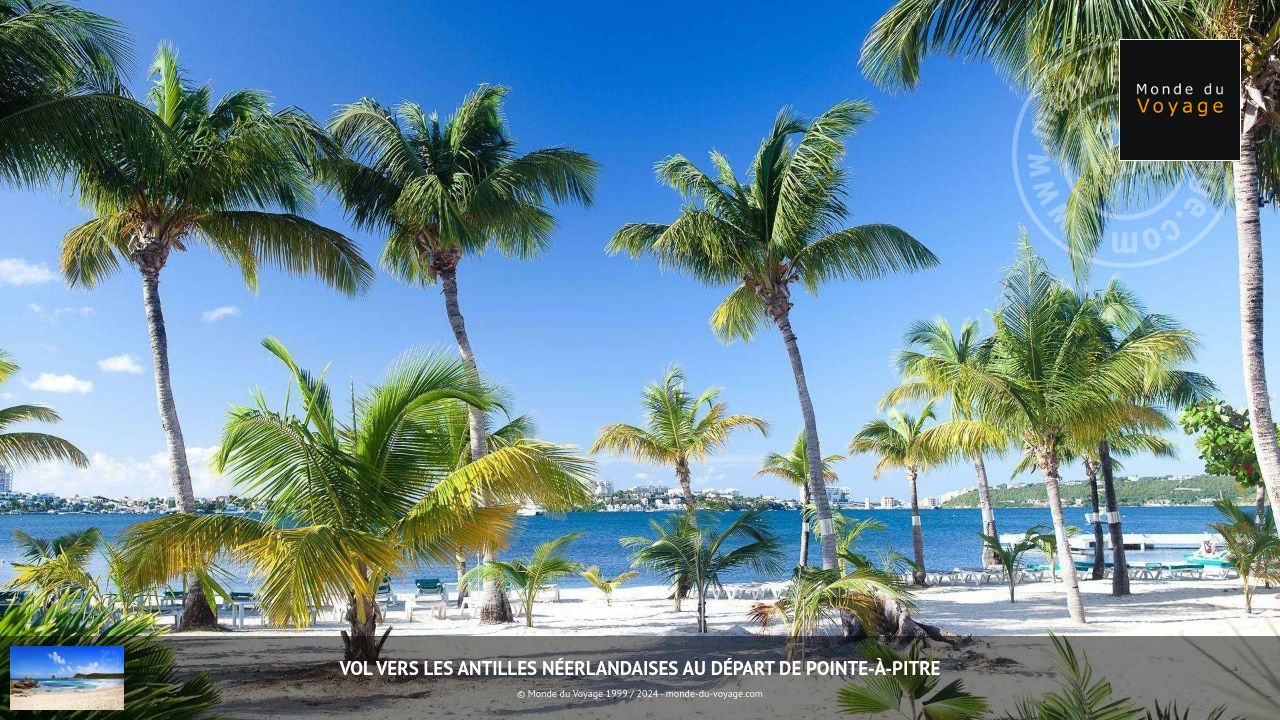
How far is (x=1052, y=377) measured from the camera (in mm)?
10914

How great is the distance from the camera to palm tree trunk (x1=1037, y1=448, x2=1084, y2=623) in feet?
35.6

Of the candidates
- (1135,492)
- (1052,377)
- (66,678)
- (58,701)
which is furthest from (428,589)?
(1135,492)

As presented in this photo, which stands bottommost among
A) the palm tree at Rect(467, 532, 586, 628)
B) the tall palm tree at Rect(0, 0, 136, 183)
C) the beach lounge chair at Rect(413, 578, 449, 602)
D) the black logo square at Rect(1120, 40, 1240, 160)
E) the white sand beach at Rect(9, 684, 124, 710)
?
the beach lounge chair at Rect(413, 578, 449, 602)

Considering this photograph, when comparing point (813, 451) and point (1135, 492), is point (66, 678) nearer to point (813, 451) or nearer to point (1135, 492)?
point (813, 451)

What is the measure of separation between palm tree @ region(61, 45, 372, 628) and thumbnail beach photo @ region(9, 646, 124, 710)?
32.2 feet

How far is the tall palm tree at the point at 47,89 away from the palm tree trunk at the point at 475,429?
5497 millimetres

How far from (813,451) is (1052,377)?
3693 mm

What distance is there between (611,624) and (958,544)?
6296cm

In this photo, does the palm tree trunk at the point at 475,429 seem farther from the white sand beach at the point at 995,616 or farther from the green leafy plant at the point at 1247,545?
the green leafy plant at the point at 1247,545

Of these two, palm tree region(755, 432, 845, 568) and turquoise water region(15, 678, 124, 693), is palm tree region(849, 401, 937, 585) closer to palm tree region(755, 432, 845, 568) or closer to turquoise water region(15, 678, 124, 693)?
palm tree region(755, 432, 845, 568)

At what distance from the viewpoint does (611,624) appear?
40.5 ft

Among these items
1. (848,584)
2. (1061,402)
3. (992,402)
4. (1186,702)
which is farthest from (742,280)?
(1186,702)

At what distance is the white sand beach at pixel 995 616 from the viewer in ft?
34.5

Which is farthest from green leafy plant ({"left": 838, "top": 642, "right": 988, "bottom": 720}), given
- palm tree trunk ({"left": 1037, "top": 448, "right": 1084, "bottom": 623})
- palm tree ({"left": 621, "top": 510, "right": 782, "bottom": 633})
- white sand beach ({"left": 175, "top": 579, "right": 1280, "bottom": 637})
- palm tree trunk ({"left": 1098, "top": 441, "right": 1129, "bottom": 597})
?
palm tree trunk ({"left": 1098, "top": 441, "right": 1129, "bottom": 597})
